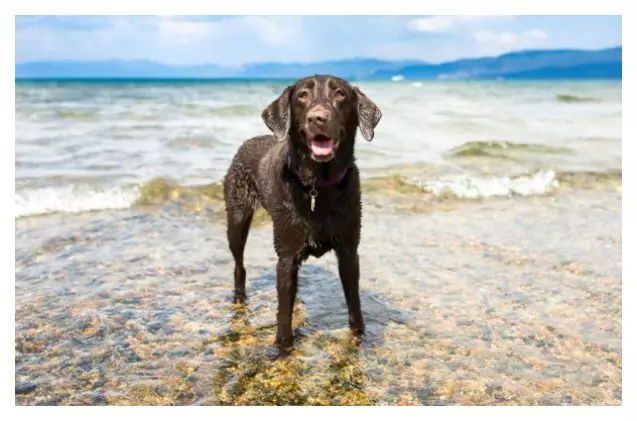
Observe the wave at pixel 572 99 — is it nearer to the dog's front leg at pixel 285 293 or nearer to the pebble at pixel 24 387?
the dog's front leg at pixel 285 293

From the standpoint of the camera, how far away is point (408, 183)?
11.2 meters

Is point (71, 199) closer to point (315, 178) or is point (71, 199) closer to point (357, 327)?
point (357, 327)

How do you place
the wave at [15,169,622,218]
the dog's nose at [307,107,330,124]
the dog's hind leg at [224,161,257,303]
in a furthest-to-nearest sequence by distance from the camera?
the wave at [15,169,622,218], the dog's hind leg at [224,161,257,303], the dog's nose at [307,107,330,124]

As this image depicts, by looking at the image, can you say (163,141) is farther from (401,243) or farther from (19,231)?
(401,243)

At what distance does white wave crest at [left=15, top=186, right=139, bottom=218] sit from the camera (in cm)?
908

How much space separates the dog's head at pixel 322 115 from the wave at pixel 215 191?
5.44m

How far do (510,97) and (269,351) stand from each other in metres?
27.6

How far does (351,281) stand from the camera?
188 inches

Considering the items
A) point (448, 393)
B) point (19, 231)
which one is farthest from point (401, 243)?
point (19, 231)

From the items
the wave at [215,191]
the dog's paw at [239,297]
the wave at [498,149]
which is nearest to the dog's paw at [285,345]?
the dog's paw at [239,297]

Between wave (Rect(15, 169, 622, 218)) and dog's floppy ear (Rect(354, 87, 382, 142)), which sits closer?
dog's floppy ear (Rect(354, 87, 382, 142))

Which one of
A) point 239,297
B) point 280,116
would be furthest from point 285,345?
point 280,116

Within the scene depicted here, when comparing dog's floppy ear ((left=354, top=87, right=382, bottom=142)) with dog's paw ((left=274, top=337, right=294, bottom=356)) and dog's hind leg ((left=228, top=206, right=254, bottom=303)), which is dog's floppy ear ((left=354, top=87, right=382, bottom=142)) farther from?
dog's hind leg ((left=228, top=206, right=254, bottom=303))

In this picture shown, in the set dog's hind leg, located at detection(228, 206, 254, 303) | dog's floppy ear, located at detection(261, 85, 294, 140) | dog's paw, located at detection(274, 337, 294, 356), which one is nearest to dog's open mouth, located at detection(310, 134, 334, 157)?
dog's floppy ear, located at detection(261, 85, 294, 140)
